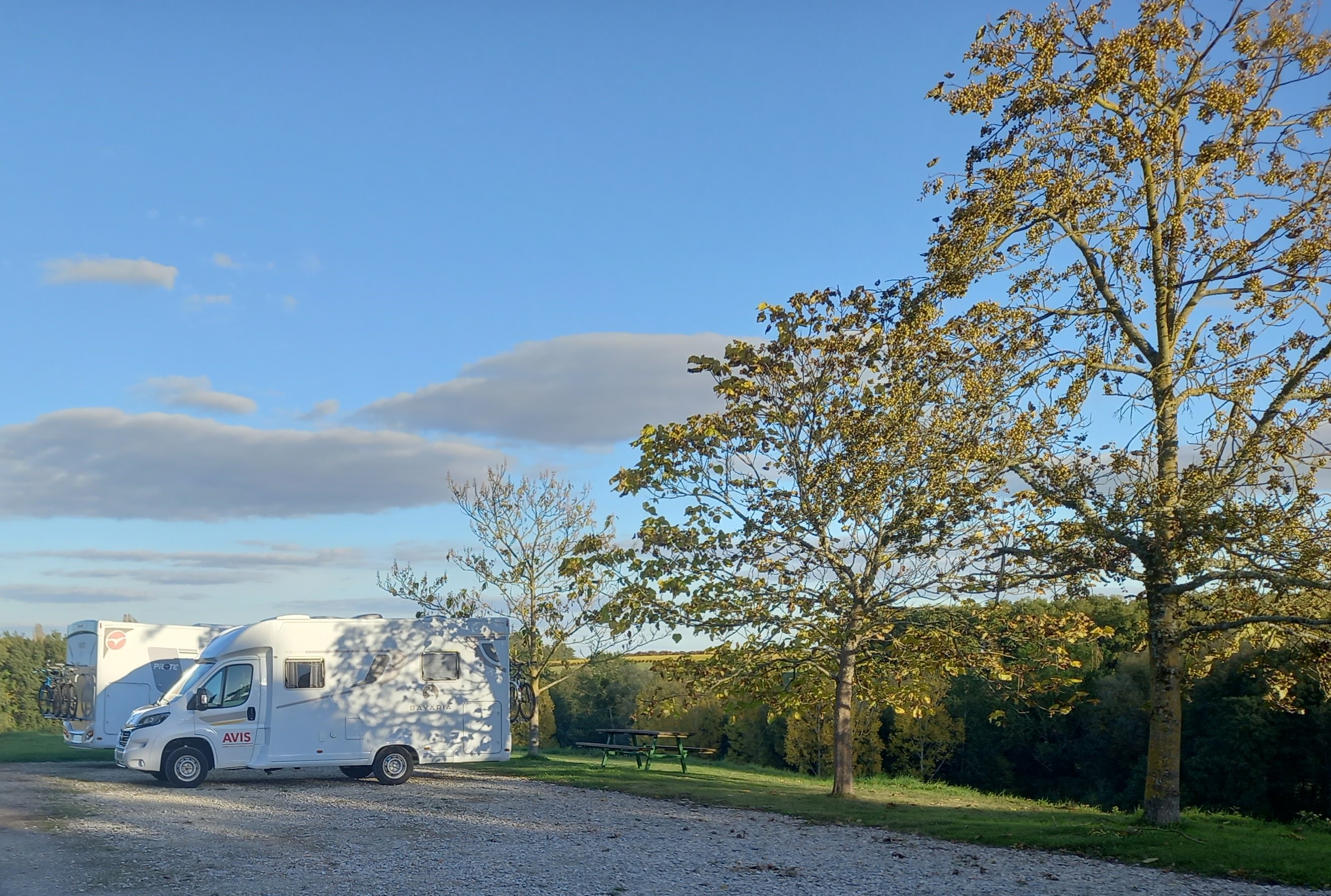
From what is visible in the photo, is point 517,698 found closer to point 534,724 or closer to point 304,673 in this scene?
point 304,673

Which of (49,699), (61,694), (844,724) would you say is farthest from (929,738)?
(49,699)

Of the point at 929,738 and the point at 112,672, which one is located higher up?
the point at 112,672

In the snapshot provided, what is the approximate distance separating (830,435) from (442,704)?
9.84 m

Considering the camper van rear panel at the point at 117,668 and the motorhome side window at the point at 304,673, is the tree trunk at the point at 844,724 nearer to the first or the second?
the motorhome side window at the point at 304,673

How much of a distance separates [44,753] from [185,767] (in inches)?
535

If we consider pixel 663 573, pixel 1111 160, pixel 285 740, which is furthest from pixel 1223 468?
pixel 285 740

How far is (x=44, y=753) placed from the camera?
1208 inches

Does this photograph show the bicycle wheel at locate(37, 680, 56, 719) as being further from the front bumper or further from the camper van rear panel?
the front bumper

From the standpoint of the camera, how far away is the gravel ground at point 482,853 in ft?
34.0

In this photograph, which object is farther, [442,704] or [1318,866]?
[442,704]

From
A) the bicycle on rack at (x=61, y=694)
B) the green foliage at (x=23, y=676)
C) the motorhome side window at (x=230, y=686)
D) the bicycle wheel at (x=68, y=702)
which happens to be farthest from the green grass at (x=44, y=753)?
the green foliage at (x=23, y=676)

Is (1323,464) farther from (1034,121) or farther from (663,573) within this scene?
(663,573)

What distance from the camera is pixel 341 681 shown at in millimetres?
21109

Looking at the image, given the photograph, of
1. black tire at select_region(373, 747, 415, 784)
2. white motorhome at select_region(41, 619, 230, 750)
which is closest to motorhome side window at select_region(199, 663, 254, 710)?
black tire at select_region(373, 747, 415, 784)
